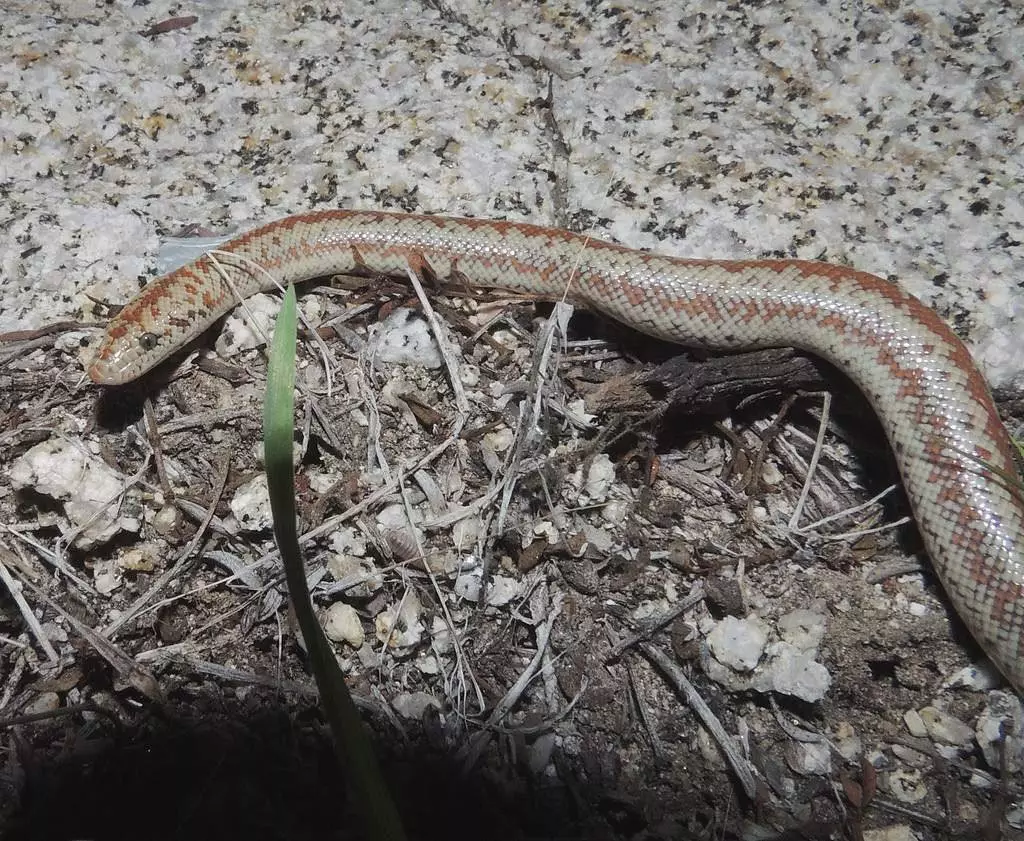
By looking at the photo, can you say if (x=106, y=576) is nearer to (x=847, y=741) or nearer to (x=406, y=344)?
(x=406, y=344)

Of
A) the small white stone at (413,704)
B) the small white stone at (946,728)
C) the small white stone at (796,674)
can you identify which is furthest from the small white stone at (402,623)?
the small white stone at (946,728)

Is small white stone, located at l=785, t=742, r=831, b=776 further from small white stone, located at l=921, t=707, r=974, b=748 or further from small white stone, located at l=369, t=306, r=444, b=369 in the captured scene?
small white stone, located at l=369, t=306, r=444, b=369

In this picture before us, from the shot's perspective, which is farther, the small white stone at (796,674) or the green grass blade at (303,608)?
the small white stone at (796,674)

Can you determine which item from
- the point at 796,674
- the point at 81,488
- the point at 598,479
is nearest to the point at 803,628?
the point at 796,674

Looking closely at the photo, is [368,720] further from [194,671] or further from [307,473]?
[307,473]

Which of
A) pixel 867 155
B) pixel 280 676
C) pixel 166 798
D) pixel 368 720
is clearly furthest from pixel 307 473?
pixel 867 155

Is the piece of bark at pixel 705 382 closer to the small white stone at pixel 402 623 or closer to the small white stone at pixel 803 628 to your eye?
the small white stone at pixel 803 628
